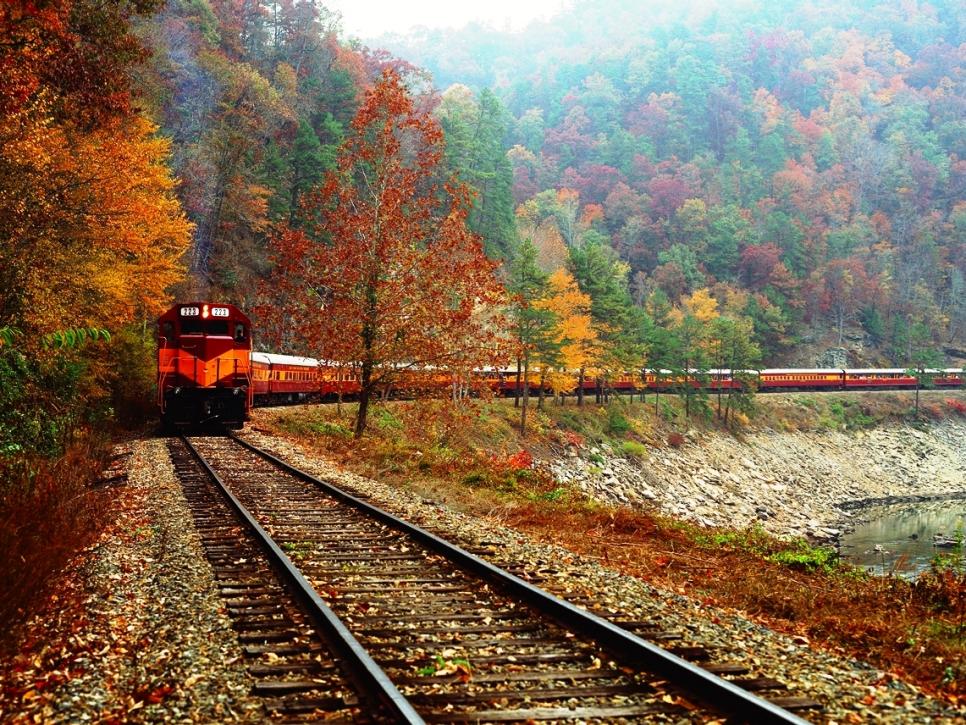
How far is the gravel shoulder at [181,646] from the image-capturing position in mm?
4832

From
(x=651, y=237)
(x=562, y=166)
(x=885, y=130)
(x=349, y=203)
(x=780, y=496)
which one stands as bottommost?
(x=780, y=496)

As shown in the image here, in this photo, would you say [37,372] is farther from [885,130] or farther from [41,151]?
[885,130]

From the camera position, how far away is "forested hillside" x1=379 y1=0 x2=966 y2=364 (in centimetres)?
9969

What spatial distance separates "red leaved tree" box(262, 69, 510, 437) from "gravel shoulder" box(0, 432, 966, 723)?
1290 cm

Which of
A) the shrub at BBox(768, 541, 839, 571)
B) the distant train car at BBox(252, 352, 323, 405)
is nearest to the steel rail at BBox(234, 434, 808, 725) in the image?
the shrub at BBox(768, 541, 839, 571)

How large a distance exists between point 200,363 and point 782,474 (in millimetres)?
42399

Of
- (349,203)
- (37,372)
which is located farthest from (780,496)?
(37,372)

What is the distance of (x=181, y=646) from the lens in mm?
5883

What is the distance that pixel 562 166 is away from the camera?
137375mm

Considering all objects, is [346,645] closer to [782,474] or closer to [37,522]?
[37,522]

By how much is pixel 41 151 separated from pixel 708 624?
19446 millimetres

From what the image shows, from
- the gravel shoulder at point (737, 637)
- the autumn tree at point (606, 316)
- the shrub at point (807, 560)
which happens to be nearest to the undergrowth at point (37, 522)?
the gravel shoulder at point (737, 637)

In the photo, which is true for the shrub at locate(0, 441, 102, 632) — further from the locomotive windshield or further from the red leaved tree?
the locomotive windshield

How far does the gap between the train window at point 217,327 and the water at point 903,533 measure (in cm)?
1777
